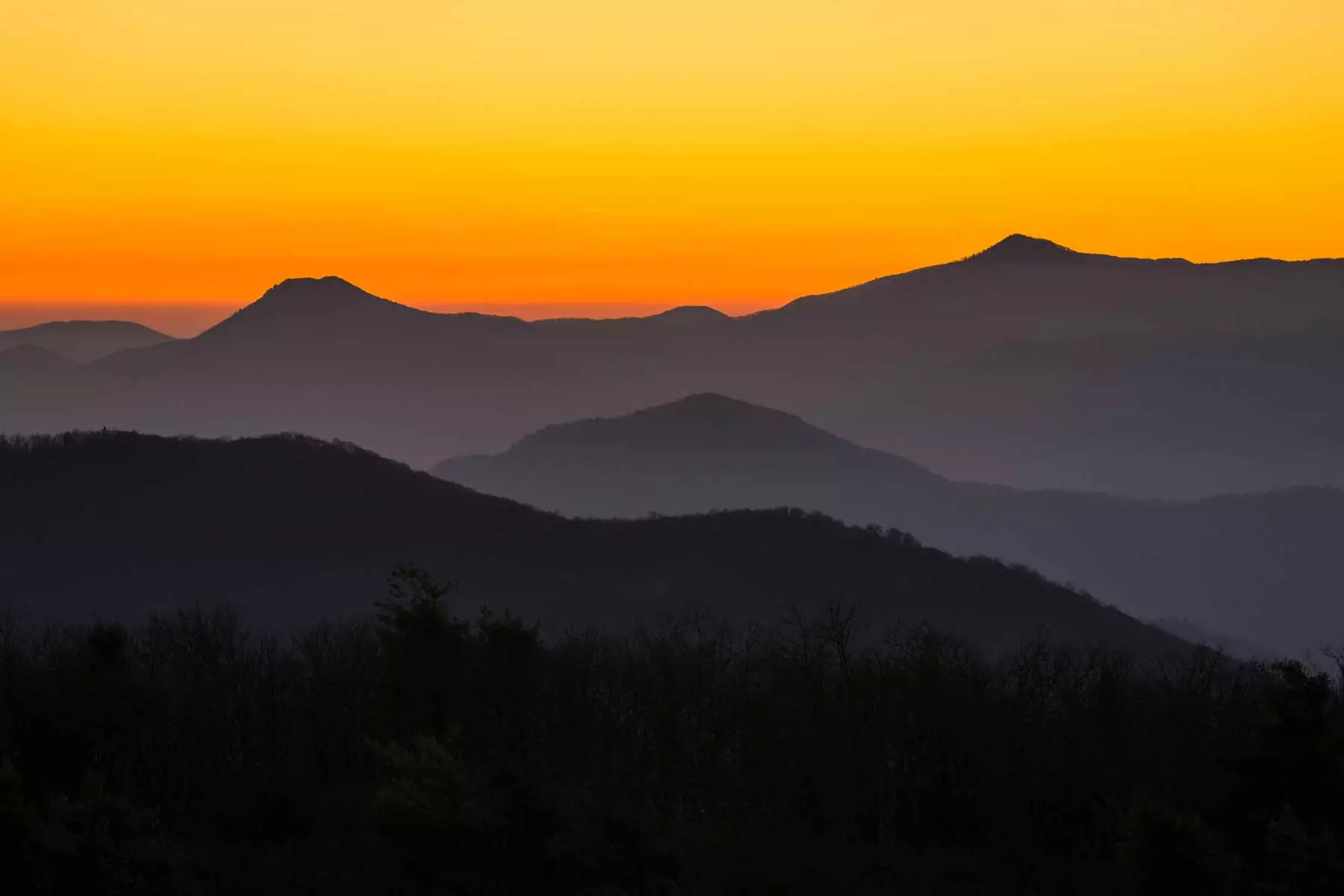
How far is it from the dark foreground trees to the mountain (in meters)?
82.0

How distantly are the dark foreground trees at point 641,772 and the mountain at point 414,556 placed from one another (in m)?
82.0

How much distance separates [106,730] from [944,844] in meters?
29.2

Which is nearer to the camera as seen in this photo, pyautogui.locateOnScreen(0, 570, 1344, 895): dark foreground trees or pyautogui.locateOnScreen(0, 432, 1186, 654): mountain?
pyautogui.locateOnScreen(0, 570, 1344, 895): dark foreground trees

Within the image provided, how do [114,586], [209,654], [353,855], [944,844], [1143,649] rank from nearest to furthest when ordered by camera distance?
1. [353,855]
2. [944,844]
3. [209,654]
4. [1143,649]
5. [114,586]

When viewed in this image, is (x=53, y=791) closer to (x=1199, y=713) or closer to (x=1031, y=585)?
(x=1199, y=713)

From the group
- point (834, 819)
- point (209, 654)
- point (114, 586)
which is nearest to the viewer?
point (834, 819)

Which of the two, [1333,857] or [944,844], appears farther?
[944,844]

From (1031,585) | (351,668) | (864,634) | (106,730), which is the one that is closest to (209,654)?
(351,668)

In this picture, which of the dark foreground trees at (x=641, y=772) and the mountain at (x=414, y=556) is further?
the mountain at (x=414, y=556)

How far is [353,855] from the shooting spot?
141 feet

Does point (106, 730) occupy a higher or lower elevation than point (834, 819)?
higher

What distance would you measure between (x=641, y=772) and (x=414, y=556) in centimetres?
11904

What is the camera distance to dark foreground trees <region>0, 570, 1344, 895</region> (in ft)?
105

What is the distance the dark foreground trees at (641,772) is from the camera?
3189 centimetres
